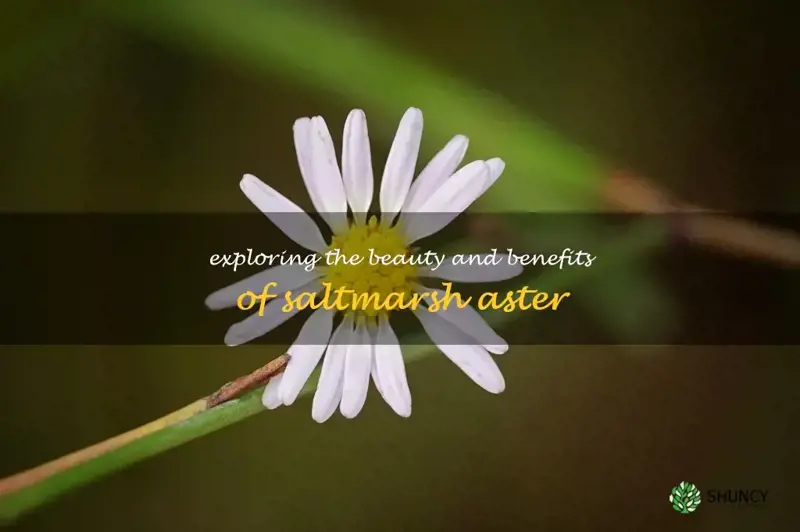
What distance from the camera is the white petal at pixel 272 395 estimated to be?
877 millimetres

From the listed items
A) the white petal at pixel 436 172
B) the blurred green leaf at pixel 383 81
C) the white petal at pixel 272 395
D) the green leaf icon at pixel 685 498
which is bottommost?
the green leaf icon at pixel 685 498

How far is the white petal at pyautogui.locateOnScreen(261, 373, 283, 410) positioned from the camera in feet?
2.88

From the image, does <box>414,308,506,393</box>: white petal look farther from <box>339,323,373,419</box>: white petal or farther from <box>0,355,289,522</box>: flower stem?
<box>0,355,289,522</box>: flower stem

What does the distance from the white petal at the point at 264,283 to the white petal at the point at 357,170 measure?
87 millimetres

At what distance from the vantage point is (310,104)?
87 centimetres

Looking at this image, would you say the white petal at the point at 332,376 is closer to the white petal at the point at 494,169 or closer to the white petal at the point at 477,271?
the white petal at the point at 477,271

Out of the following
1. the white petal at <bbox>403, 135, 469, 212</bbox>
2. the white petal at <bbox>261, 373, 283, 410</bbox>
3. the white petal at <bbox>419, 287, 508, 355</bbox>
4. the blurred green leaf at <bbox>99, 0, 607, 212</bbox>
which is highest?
the blurred green leaf at <bbox>99, 0, 607, 212</bbox>

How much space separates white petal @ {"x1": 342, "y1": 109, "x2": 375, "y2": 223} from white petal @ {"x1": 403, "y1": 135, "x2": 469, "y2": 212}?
0.05 meters

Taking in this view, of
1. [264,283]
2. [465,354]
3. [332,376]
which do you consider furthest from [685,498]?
[264,283]

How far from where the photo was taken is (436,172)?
86 cm

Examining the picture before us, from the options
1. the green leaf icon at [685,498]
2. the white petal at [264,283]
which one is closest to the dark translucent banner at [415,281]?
the white petal at [264,283]

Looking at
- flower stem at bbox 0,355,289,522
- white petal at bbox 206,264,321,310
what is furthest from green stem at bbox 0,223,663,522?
white petal at bbox 206,264,321,310

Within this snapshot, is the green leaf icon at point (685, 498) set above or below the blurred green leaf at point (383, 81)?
below

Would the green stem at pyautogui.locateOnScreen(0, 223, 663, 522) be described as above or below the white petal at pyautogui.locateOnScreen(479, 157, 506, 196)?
below
